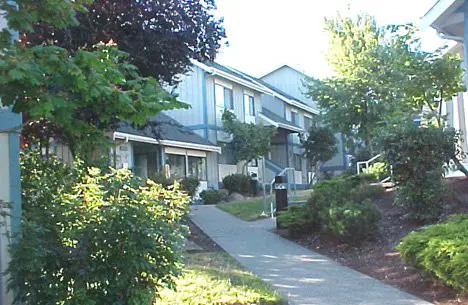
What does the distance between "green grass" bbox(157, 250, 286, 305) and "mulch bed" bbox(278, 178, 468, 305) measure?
78.4 inches

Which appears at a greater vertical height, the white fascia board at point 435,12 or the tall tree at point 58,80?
the white fascia board at point 435,12

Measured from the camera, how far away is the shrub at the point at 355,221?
11156 millimetres

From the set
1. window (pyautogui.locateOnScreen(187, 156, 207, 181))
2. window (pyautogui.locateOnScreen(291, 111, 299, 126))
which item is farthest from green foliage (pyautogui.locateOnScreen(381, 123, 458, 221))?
window (pyautogui.locateOnScreen(291, 111, 299, 126))

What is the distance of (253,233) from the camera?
14078mm

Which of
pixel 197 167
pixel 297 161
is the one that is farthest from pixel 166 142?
pixel 297 161

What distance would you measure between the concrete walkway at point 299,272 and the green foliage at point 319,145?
24493 millimetres

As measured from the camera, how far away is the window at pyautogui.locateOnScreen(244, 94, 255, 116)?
33500mm

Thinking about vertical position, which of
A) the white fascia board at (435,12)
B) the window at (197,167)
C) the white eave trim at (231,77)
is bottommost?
the window at (197,167)

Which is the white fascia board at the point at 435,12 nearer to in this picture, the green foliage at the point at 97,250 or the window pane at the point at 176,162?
the green foliage at the point at 97,250

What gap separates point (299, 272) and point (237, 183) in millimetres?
19267

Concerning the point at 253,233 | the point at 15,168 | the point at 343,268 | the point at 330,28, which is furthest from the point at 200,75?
the point at 15,168

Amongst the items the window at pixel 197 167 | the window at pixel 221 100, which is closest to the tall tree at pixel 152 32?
the window at pixel 197 167

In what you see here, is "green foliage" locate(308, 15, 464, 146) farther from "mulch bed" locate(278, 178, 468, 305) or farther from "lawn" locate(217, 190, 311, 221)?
"mulch bed" locate(278, 178, 468, 305)

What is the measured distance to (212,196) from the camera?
2598 cm
